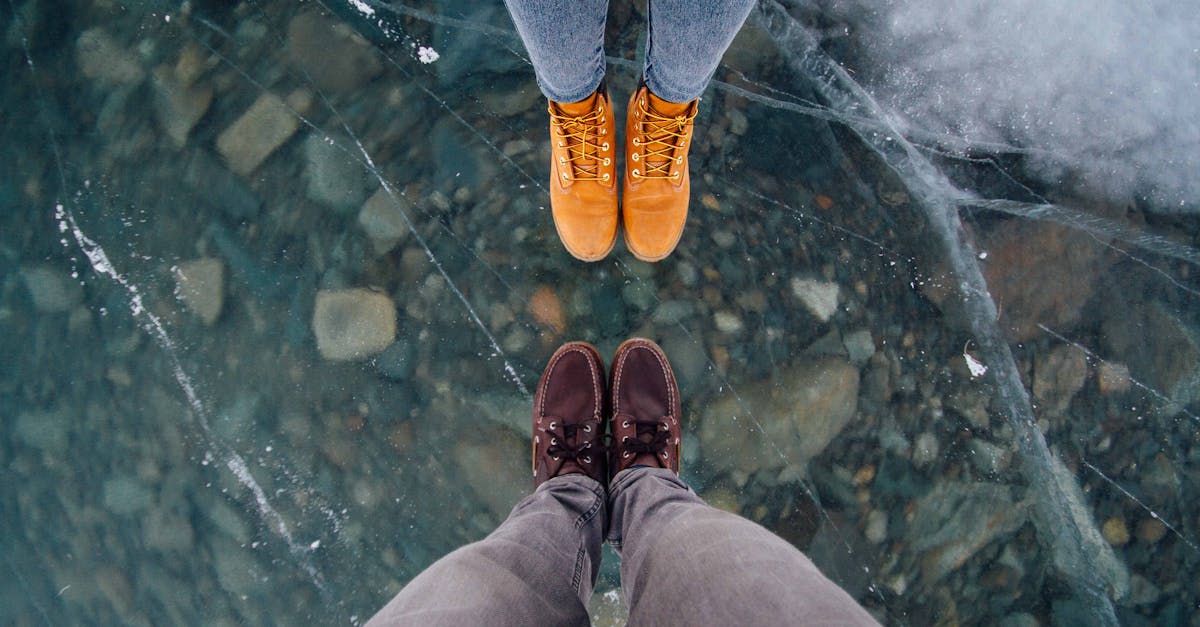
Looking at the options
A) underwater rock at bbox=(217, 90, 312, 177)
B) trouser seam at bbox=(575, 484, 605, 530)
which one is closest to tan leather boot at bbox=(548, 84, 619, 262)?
trouser seam at bbox=(575, 484, 605, 530)

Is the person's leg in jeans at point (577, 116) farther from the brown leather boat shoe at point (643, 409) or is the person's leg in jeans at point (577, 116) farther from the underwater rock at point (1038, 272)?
the underwater rock at point (1038, 272)

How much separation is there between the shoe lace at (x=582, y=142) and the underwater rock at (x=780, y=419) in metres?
0.51

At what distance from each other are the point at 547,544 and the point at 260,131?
989mm

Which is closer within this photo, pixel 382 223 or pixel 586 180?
pixel 586 180

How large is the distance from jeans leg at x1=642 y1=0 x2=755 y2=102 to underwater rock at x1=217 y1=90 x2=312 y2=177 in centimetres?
78

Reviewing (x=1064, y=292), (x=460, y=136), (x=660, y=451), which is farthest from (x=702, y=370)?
(x=1064, y=292)

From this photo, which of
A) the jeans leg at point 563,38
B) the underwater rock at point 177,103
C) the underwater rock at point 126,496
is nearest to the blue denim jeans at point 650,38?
the jeans leg at point 563,38

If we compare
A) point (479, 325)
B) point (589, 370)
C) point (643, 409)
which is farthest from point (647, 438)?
point (479, 325)

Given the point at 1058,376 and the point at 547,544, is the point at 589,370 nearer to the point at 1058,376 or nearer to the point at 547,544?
the point at 547,544

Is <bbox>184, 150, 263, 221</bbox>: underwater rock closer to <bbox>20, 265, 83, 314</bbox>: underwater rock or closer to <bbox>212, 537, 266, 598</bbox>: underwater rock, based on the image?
<bbox>20, 265, 83, 314</bbox>: underwater rock

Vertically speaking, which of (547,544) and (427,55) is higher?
(427,55)

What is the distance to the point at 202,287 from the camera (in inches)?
46.8

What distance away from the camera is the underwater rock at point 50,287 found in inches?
46.4

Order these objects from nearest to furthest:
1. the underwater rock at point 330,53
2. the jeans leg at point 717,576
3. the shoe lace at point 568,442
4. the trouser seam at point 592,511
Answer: the jeans leg at point 717,576
the trouser seam at point 592,511
the shoe lace at point 568,442
the underwater rock at point 330,53
